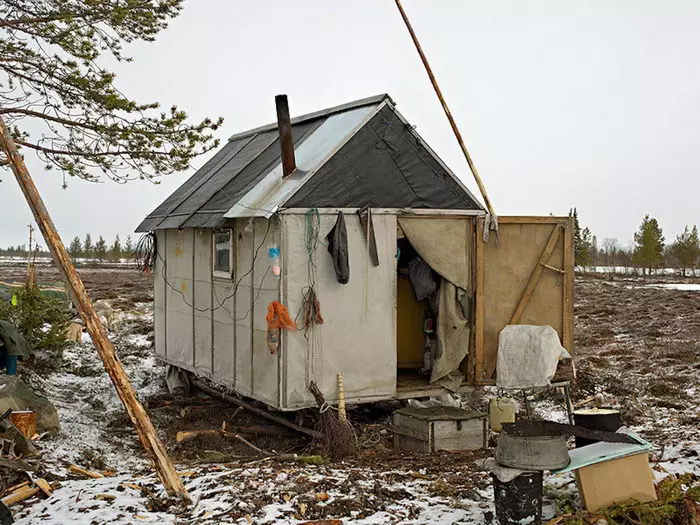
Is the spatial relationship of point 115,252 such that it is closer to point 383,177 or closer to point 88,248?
point 88,248

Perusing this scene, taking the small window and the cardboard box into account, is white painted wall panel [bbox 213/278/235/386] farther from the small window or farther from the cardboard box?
the cardboard box

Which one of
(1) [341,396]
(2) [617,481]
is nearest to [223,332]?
(1) [341,396]

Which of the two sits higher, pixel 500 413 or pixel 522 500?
pixel 522 500

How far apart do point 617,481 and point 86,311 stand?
430 cm

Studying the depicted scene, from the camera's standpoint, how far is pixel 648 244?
139ft

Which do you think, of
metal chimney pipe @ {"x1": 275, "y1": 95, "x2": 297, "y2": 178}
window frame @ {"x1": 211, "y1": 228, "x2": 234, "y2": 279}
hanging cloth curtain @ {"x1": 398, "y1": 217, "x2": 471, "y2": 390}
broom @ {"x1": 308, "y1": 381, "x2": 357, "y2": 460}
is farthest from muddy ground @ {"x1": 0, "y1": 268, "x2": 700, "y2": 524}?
metal chimney pipe @ {"x1": 275, "y1": 95, "x2": 297, "y2": 178}

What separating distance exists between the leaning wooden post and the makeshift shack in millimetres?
2163

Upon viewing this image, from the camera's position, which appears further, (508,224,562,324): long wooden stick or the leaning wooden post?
(508,224,562,324): long wooden stick

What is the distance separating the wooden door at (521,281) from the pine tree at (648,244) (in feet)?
116

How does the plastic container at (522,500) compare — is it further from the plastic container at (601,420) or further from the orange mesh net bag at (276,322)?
the orange mesh net bag at (276,322)

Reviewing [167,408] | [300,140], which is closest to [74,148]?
[300,140]

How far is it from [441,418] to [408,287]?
131 inches

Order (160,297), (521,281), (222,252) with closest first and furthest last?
(521,281), (222,252), (160,297)

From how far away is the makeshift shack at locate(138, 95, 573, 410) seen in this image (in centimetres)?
818
